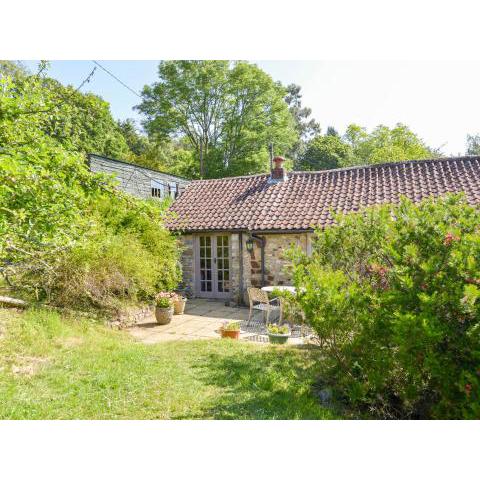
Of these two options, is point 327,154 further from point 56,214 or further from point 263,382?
point 56,214

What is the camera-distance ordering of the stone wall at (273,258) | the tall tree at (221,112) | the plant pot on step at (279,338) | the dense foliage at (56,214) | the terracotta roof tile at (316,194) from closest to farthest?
the dense foliage at (56,214) → the plant pot on step at (279,338) → the terracotta roof tile at (316,194) → the stone wall at (273,258) → the tall tree at (221,112)

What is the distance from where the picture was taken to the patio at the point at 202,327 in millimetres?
7789

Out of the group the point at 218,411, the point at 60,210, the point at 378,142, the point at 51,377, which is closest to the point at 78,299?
the point at 51,377

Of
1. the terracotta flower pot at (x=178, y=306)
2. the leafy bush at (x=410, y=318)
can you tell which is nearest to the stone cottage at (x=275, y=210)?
the terracotta flower pot at (x=178, y=306)

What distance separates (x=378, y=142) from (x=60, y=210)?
2937 cm

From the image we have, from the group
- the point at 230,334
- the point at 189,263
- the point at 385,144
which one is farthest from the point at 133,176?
the point at 385,144

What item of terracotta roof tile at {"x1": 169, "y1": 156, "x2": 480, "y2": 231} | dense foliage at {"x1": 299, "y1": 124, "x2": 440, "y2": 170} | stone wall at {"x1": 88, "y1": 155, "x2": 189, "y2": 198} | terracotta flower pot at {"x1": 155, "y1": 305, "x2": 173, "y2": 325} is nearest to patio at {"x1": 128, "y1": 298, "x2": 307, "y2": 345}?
terracotta flower pot at {"x1": 155, "y1": 305, "x2": 173, "y2": 325}

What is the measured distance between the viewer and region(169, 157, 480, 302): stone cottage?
35.9 ft

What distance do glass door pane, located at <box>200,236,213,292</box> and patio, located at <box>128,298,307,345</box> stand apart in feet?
4.60

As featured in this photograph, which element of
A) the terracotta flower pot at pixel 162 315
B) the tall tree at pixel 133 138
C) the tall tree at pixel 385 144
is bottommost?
the terracotta flower pot at pixel 162 315

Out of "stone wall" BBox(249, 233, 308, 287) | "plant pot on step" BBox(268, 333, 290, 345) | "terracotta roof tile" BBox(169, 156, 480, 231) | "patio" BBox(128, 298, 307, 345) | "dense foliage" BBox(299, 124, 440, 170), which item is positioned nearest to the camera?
"plant pot on step" BBox(268, 333, 290, 345)

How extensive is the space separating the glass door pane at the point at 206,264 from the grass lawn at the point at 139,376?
219 inches

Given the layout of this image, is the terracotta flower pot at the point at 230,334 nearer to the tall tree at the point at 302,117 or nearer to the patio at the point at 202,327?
the patio at the point at 202,327

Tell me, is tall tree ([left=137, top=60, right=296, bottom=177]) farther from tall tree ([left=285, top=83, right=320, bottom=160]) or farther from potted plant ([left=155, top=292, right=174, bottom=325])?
tall tree ([left=285, top=83, right=320, bottom=160])
